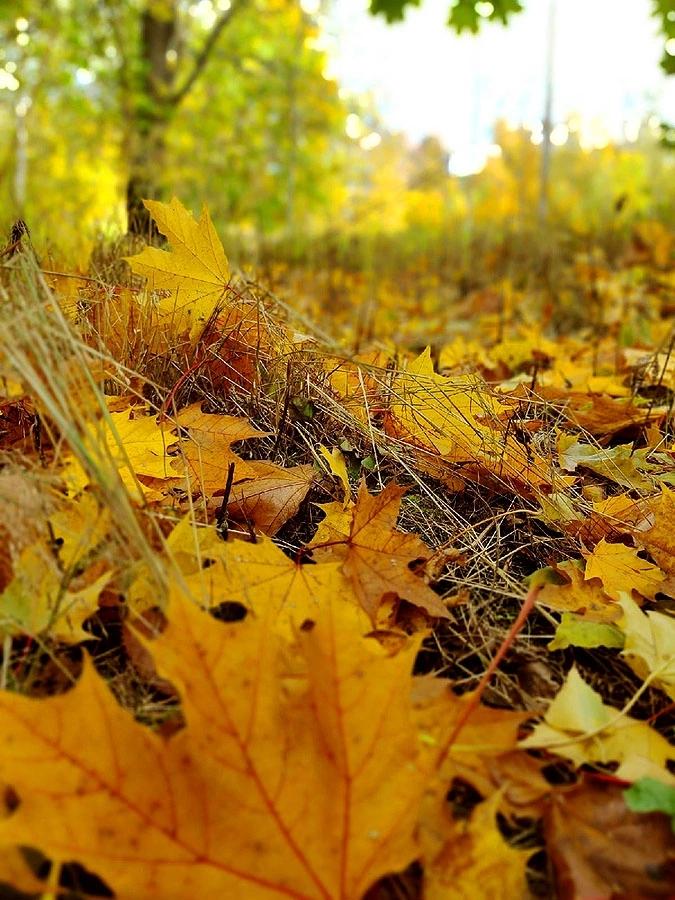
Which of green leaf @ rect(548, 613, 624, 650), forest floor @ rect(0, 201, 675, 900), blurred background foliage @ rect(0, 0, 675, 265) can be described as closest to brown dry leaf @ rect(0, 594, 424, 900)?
forest floor @ rect(0, 201, 675, 900)

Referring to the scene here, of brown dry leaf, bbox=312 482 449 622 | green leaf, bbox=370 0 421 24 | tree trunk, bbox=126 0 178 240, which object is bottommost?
brown dry leaf, bbox=312 482 449 622

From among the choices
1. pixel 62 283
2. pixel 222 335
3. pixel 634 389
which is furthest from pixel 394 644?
pixel 634 389

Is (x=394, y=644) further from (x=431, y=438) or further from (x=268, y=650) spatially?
(x=431, y=438)

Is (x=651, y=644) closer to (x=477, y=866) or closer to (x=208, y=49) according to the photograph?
(x=477, y=866)

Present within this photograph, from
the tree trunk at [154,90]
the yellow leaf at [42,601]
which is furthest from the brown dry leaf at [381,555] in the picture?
the tree trunk at [154,90]

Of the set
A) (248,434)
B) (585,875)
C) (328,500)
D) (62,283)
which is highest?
(62,283)

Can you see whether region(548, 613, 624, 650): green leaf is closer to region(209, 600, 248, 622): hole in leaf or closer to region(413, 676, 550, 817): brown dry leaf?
region(413, 676, 550, 817): brown dry leaf

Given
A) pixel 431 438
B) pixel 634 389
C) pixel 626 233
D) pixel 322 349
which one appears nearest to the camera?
pixel 431 438
